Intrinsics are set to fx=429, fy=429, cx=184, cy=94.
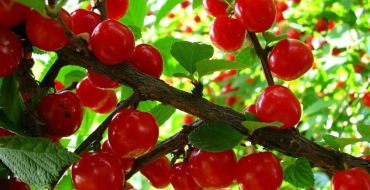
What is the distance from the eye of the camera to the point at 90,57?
2.60ft

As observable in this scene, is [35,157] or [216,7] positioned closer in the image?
[35,157]

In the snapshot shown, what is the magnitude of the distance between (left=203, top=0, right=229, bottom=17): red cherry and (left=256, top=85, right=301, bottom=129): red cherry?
294 mm

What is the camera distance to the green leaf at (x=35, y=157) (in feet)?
2.20

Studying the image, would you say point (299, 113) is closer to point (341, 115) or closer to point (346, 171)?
point (346, 171)

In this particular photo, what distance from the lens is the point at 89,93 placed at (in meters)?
1.09

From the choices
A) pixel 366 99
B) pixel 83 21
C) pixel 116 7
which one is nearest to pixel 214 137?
pixel 83 21

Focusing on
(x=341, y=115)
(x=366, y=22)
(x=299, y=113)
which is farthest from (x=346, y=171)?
(x=366, y=22)

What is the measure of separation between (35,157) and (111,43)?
0.24 m

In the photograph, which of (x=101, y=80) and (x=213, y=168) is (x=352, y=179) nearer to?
(x=213, y=168)

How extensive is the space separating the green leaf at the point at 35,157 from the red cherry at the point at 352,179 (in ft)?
1.66

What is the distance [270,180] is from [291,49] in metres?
0.30

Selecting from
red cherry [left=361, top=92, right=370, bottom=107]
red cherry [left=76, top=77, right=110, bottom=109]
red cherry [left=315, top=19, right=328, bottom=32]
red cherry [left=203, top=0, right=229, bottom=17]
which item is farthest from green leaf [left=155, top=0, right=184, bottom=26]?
red cherry [left=315, top=19, right=328, bottom=32]

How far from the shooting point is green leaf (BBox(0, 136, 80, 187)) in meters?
0.67

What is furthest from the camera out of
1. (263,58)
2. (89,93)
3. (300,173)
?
(89,93)
